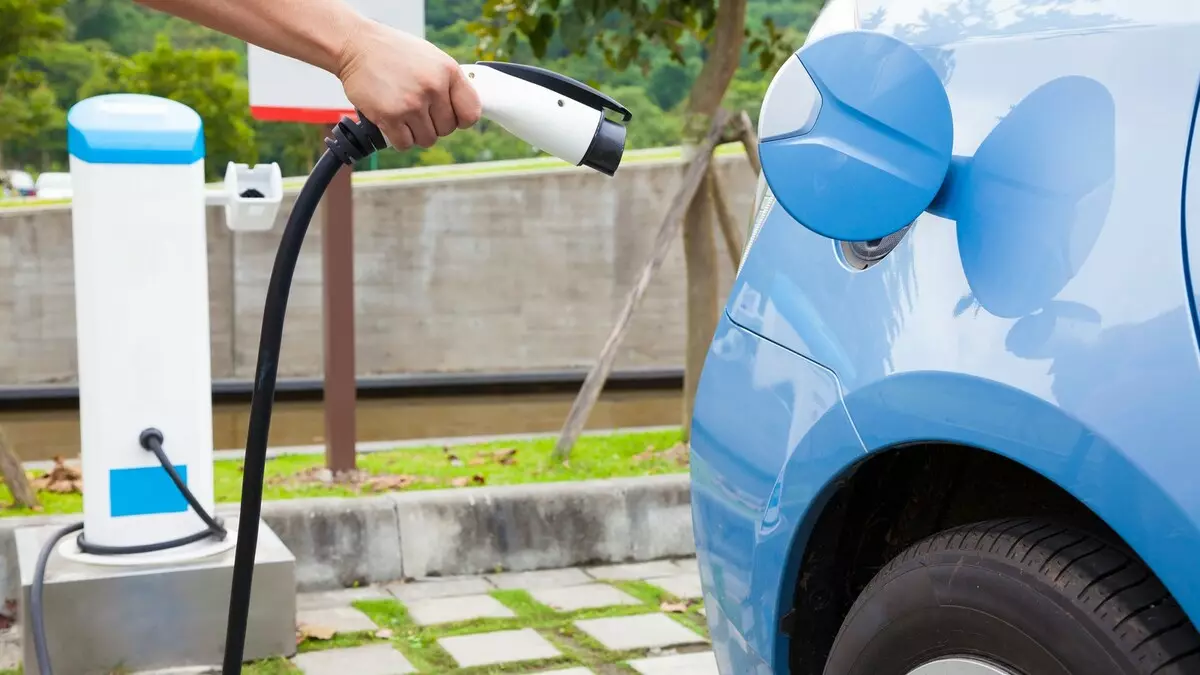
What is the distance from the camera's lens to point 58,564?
3084 mm

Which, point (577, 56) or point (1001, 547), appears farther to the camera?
point (577, 56)

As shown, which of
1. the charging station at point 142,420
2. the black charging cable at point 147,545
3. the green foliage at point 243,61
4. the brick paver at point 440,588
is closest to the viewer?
the black charging cable at point 147,545

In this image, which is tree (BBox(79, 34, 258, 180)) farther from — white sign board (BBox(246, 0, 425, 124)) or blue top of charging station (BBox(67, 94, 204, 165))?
blue top of charging station (BBox(67, 94, 204, 165))

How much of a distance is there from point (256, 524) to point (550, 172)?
43.3 feet

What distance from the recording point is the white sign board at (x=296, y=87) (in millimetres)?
4449

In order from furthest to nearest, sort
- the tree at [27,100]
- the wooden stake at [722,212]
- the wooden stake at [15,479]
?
the tree at [27,100]
the wooden stake at [722,212]
the wooden stake at [15,479]

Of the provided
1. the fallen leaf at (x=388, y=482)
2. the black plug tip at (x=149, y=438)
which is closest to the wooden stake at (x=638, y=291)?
the fallen leaf at (x=388, y=482)

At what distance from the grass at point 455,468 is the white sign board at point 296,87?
4.42 ft

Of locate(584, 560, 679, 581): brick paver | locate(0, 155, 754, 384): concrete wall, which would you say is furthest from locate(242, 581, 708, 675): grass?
locate(0, 155, 754, 384): concrete wall

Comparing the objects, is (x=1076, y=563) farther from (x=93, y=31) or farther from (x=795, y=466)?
(x=93, y=31)

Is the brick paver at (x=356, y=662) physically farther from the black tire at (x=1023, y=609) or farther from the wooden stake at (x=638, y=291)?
the black tire at (x=1023, y=609)

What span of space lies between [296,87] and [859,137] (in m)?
3.41

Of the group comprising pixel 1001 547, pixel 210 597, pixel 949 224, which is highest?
pixel 949 224

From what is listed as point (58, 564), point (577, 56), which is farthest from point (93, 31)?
point (58, 564)
